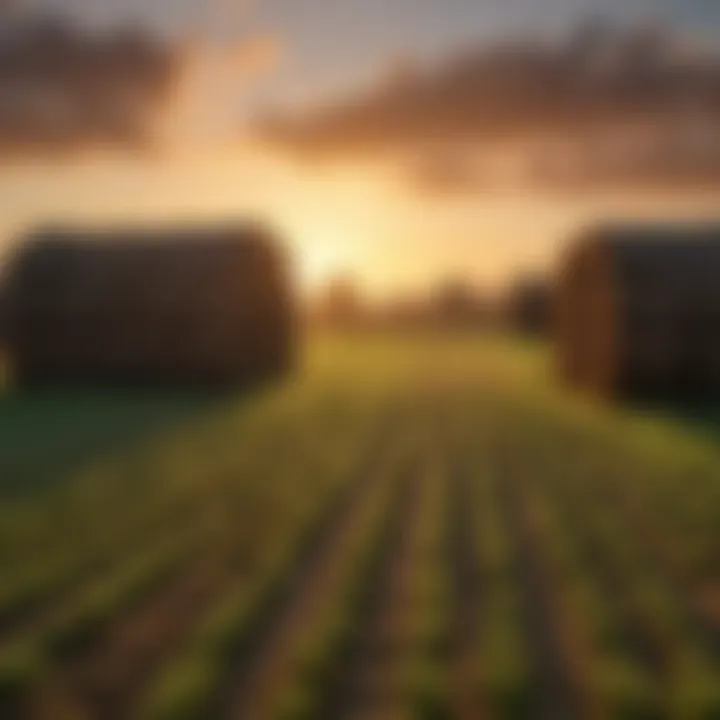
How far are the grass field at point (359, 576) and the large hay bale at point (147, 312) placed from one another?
12.0 m

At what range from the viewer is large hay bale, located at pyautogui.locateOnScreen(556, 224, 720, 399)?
22266 mm

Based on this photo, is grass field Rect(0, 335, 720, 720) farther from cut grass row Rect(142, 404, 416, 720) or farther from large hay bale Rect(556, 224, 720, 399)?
large hay bale Rect(556, 224, 720, 399)

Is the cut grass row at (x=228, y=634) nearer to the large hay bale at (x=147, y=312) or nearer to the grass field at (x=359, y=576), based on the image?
the grass field at (x=359, y=576)

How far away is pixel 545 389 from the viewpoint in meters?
28.1

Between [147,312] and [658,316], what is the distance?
1460cm

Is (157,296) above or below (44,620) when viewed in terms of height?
above

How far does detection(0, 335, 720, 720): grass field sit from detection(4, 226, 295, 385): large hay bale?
39.2 ft

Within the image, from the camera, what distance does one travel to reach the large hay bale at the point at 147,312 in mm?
29219

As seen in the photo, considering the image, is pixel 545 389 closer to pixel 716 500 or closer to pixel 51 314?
pixel 51 314

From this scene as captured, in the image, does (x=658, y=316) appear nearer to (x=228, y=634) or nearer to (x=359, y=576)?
(x=359, y=576)

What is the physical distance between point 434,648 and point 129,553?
3657 millimetres

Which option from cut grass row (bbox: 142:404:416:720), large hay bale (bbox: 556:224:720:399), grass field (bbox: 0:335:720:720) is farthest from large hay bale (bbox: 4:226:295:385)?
cut grass row (bbox: 142:404:416:720)

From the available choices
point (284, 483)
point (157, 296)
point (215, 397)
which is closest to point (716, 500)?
point (284, 483)

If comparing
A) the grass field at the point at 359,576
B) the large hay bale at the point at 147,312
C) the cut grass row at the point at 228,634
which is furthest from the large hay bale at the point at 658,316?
the cut grass row at the point at 228,634
